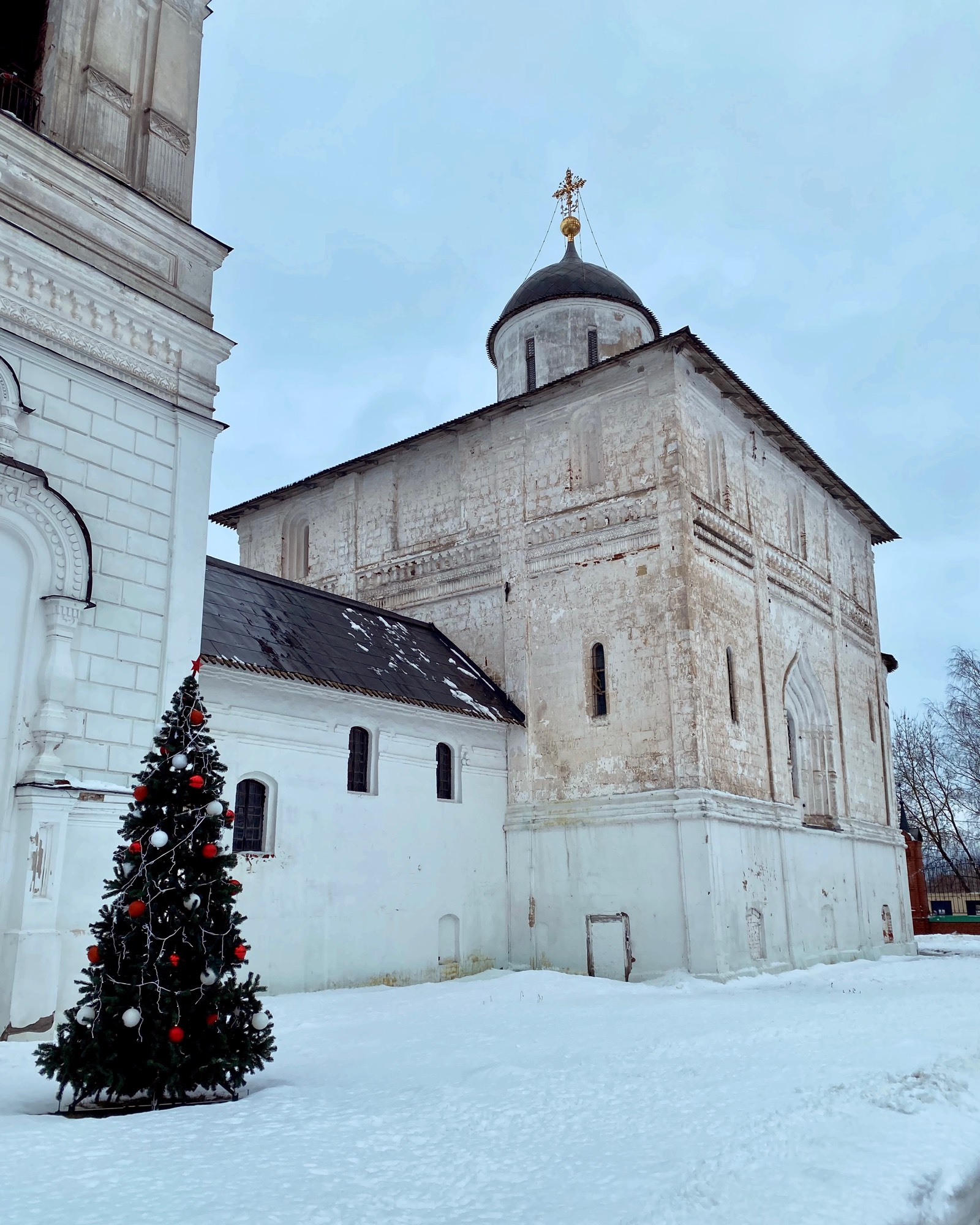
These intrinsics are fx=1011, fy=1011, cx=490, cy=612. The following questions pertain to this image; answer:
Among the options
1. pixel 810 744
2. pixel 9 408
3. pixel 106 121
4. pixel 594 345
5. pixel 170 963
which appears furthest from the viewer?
pixel 594 345

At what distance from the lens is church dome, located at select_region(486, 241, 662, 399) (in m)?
24.1

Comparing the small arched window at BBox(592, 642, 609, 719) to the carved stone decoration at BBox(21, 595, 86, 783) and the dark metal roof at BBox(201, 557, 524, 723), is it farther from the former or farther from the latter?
the carved stone decoration at BBox(21, 595, 86, 783)

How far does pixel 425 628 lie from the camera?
20.8 metres

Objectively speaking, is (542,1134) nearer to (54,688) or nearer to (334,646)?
(54,688)

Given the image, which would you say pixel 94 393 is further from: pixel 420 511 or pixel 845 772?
pixel 845 772

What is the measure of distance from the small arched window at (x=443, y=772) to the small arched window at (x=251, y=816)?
3.86 metres

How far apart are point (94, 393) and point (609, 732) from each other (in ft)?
35.0

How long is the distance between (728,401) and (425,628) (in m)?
7.78

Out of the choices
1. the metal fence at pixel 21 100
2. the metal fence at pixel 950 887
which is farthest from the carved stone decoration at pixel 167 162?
the metal fence at pixel 950 887

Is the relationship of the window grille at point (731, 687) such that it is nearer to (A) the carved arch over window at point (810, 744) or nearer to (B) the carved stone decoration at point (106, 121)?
(A) the carved arch over window at point (810, 744)

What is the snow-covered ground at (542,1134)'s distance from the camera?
15.2ft

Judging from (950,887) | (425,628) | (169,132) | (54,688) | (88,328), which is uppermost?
(169,132)

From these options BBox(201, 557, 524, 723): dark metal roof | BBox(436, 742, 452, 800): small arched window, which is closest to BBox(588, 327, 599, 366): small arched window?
BBox(201, 557, 524, 723): dark metal roof

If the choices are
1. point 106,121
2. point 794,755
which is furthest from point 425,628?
point 106,121
